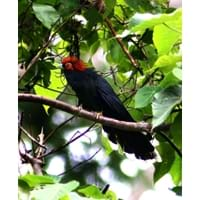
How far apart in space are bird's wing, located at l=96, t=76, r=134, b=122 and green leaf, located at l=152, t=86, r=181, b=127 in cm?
28

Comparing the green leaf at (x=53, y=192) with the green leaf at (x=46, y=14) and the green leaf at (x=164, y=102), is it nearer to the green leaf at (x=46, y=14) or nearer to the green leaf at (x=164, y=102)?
the green leaf at (x=164, y=102)

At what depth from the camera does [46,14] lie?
3.46 ft

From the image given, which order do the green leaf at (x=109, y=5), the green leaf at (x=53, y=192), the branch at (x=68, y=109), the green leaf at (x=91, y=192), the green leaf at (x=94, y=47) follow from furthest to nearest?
the green leaf at (x=94, y=47)
the green leaf at (x=109, y=5)
the branch at (x=68, y=109)
the green leaf at (x=91, y=192)
the green leaf at (x=53, y=192)

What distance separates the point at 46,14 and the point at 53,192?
401 mm

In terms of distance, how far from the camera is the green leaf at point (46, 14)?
104 centimetres

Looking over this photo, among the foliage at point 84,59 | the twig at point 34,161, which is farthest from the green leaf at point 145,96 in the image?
the twig at point 34,161

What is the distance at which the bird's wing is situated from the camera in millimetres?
1164

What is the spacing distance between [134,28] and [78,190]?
270 millimetres

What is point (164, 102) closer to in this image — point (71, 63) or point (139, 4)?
point (139, 4)

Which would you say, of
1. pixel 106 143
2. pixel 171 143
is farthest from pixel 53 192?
pixel 106 143

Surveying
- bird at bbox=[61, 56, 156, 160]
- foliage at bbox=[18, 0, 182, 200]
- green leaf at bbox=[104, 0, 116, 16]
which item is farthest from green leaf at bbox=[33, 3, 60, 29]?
bird at bbox=[61, 56, 156, 160]
